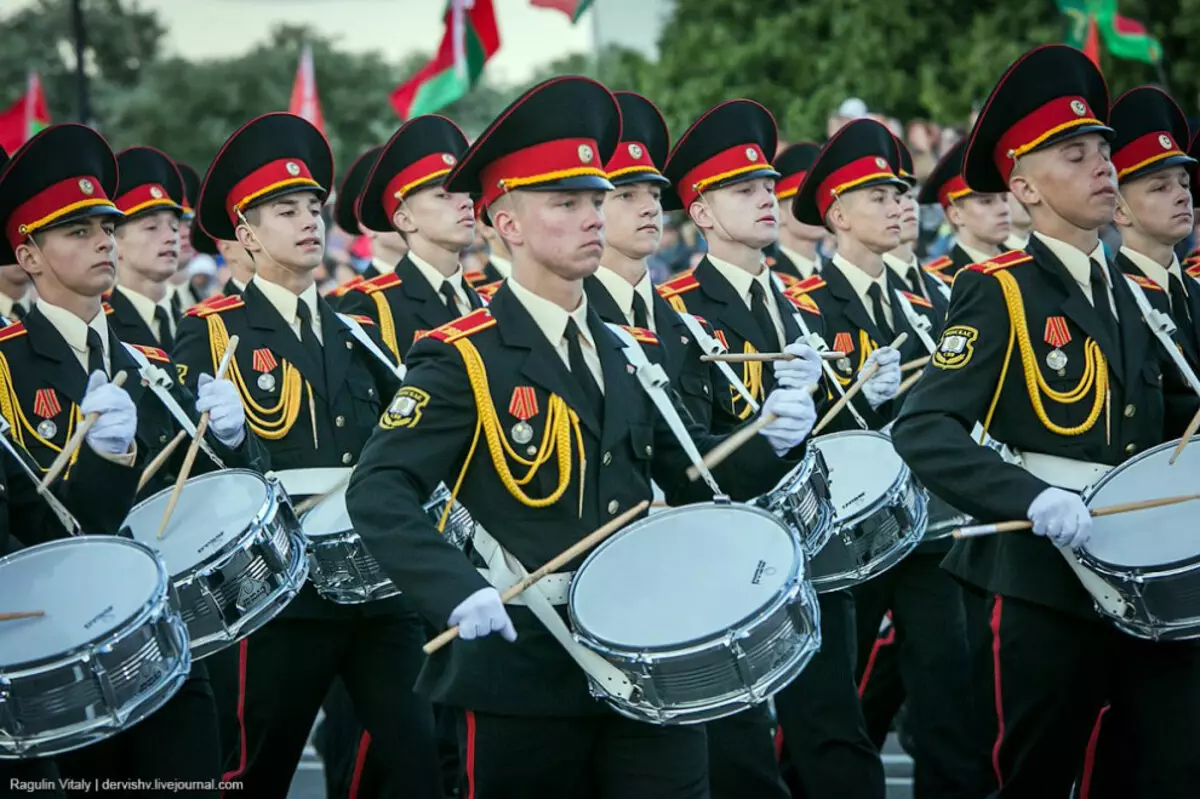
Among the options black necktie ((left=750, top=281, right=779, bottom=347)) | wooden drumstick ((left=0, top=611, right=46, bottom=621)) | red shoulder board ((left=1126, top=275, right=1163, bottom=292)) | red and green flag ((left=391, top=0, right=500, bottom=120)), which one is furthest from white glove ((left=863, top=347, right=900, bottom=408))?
red and green flag ((left=391, top=0, right=500, bottom=120))

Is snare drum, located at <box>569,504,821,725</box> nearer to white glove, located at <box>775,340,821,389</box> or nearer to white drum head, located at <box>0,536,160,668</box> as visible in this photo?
white glove, located at <box>775,340,821,389</box>

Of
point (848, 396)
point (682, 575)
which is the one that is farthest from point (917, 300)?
point (682, 575)

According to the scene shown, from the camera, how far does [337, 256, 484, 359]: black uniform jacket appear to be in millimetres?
7352

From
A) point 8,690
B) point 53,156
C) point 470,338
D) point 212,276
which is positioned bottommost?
point 212,276

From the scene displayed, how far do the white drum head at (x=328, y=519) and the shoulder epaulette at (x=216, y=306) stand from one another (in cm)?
84

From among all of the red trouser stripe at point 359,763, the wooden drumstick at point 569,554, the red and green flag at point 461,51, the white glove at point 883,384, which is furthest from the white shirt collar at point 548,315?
the red and green flag at point 461,51

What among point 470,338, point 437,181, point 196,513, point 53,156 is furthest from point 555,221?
point 437,181

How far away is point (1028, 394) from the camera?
5.05 metres

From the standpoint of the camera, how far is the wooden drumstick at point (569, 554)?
4152 mm

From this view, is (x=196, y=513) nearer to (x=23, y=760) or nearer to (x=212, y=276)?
(x=23, y=760)

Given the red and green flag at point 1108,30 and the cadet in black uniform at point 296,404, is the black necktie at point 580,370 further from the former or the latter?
the red and green flag at point 1108,30

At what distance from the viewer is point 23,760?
4715mm

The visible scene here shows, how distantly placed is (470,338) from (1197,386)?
2.18 m

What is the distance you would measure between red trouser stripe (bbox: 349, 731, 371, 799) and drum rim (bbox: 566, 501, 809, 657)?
2186 millimetres
